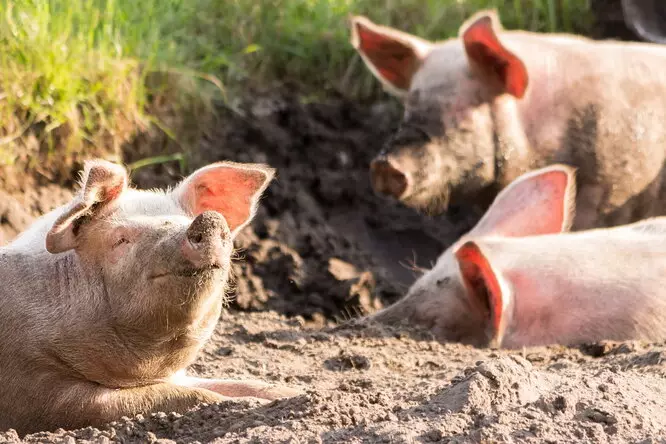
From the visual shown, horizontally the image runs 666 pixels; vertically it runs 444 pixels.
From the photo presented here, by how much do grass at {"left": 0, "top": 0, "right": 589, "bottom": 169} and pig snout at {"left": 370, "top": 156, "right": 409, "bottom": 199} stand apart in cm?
100

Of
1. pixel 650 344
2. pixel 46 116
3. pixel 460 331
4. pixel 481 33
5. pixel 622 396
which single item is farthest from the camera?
pixel 481 33

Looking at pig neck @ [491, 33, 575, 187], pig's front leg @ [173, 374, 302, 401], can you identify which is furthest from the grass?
pig's front leg @ [173, 374, 302, 401]

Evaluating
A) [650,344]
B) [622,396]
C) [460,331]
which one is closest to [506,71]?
[460,331]

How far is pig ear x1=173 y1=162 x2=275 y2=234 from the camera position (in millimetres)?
3902

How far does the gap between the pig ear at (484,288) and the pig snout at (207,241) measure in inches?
68.8

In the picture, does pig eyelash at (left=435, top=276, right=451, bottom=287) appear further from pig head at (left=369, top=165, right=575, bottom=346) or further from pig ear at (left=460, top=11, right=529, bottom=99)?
pig ear at (left=460, top=11, right=529, bottom=99)

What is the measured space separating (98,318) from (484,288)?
6.42 feet

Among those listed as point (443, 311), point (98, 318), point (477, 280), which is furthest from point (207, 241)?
point (443, 311)

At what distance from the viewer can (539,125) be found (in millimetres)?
6746

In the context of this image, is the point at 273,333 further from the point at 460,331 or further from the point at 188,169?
the point at 188,169

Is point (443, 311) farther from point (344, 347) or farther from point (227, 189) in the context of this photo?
point (227, 189)

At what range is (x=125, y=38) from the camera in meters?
6.54

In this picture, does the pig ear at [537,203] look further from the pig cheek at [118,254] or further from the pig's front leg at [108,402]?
the pig cheek at [118,254]

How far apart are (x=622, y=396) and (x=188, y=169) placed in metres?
3.62
